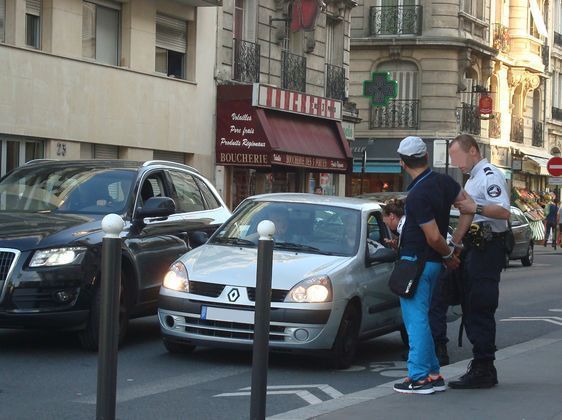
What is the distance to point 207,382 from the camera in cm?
938

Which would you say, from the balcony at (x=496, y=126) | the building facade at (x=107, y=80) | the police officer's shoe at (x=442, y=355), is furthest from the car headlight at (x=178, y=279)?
the balcony at (x=496, y=126)

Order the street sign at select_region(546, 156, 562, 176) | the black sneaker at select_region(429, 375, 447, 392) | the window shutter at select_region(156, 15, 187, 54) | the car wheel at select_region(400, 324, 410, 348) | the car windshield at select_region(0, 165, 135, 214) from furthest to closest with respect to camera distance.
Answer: the street sign at select_region(546, 156, 562, 176), the window shutter at select_region(156, 15, 187, 54), the car wheel at select_region(400, 324, 410, 348), the car windshield at select_region(0, 165, 135, 214), the black sneaker at select_region(429, 375, 447, 392)

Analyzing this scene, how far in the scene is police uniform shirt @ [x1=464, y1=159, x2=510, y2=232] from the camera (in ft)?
28.6

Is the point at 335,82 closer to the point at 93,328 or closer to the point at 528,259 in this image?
the point at 528,259

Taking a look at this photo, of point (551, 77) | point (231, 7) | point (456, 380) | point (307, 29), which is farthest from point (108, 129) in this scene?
point (551, 77)

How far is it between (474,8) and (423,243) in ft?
126

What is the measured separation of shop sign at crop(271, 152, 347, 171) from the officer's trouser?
20.3 metres

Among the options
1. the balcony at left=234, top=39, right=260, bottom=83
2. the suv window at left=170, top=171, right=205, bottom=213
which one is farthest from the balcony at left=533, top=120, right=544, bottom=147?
the suv window at left=170, top=171, right=205, bottom=213

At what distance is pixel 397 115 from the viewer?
144 ft

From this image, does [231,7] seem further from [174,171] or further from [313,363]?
[313,363]

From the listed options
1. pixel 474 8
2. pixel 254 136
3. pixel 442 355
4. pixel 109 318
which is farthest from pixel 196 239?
pixel 474 8

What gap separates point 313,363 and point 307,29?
2171 centimetres

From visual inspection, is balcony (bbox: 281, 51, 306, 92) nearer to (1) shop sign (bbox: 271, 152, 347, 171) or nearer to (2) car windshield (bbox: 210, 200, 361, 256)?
(1) shop sign (bbox: 271, 152, 347, 171)

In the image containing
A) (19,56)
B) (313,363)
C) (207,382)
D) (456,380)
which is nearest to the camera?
(456,380)
